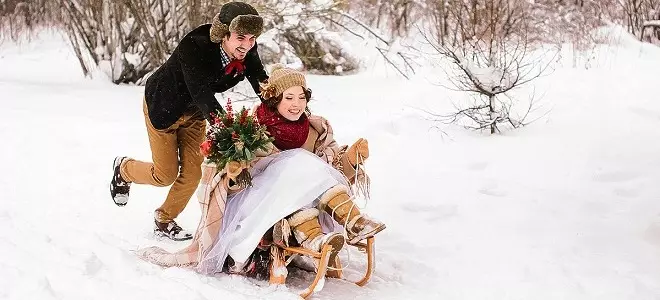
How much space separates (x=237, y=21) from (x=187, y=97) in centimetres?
62

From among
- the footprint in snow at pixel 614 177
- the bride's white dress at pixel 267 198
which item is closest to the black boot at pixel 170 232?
the bride's white dress at pixel 267 198

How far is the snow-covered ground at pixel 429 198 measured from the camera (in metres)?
3.70

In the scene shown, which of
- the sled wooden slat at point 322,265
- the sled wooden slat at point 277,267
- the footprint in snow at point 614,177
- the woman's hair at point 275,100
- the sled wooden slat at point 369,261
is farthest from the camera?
the footprint in snow at point 614,177

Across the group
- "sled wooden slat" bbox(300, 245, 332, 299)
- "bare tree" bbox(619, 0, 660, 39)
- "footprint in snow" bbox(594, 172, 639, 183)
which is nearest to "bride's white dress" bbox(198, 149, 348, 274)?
"sled wooden slat" bbox(300, 245, 332, 299)

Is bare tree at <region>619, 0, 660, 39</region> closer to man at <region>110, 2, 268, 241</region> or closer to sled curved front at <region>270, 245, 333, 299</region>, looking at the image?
man at <region>110, 2, 268, 241</region>

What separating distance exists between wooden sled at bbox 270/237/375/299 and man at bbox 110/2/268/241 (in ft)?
2.50

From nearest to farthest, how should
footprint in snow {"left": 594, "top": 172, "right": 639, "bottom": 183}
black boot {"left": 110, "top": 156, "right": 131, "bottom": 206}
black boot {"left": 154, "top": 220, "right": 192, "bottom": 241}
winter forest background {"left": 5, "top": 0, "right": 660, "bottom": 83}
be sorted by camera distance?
black boot {"left": 154, "top": 220, "right": 192, "bottom": 241} → black boot {"left": 110, "top": 156, "right": 131, "bottom": 206} → footprint in snow {"left": 594, "top": 172, "right": 639, "bottom": 183} → winter forest background {"left": 5, "top": 0, "right": 660, "bottom": 83}

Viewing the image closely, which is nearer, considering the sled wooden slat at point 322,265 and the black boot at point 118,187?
the sled wooden slat at point 322,265

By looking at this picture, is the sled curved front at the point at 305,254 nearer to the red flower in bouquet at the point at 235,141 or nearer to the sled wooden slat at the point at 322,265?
the sled wooden slat at the point at 322,265

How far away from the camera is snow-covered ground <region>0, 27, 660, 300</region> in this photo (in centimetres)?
370

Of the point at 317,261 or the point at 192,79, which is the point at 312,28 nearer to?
the point at 192,79

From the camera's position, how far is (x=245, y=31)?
154 inches

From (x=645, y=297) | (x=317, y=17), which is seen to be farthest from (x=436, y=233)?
(x=317, y=17)

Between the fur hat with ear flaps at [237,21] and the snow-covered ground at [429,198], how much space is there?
4.09ft
